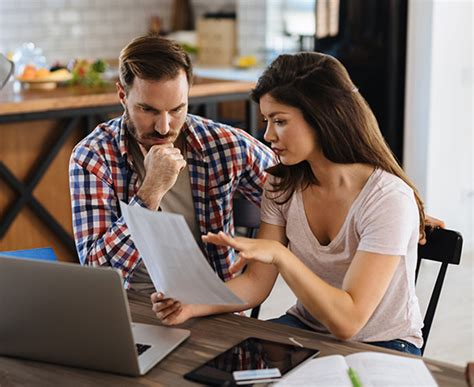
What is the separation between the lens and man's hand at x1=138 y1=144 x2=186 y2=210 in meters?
2.19

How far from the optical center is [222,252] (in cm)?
250

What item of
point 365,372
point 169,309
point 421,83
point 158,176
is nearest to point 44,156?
point 421,83

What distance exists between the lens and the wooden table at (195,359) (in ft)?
5.39

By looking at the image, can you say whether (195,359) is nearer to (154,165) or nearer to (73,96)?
(154,165)

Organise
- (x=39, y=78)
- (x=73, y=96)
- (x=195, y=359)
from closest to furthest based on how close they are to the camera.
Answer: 1. (x=195, y=359)
2. (x=73, y=96)
3. (x=39, y=78)

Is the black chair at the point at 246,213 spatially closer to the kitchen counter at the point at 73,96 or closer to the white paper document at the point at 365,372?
the white paper document at the point at 365,372

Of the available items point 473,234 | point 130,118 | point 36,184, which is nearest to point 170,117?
point 130,118

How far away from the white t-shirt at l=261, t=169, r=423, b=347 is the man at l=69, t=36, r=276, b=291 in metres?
0.40

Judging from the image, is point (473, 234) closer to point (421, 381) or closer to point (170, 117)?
point (170, 117)

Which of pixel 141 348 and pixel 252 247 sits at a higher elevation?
pixel 252 247

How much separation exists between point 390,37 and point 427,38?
0.20 metres

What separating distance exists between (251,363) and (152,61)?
0.95 metres

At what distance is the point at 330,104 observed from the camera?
1978mm

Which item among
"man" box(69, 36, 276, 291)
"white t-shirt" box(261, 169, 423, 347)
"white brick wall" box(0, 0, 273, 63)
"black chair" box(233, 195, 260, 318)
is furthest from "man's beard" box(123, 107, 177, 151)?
"white brick wall" box(0, 0, 273, 63)
